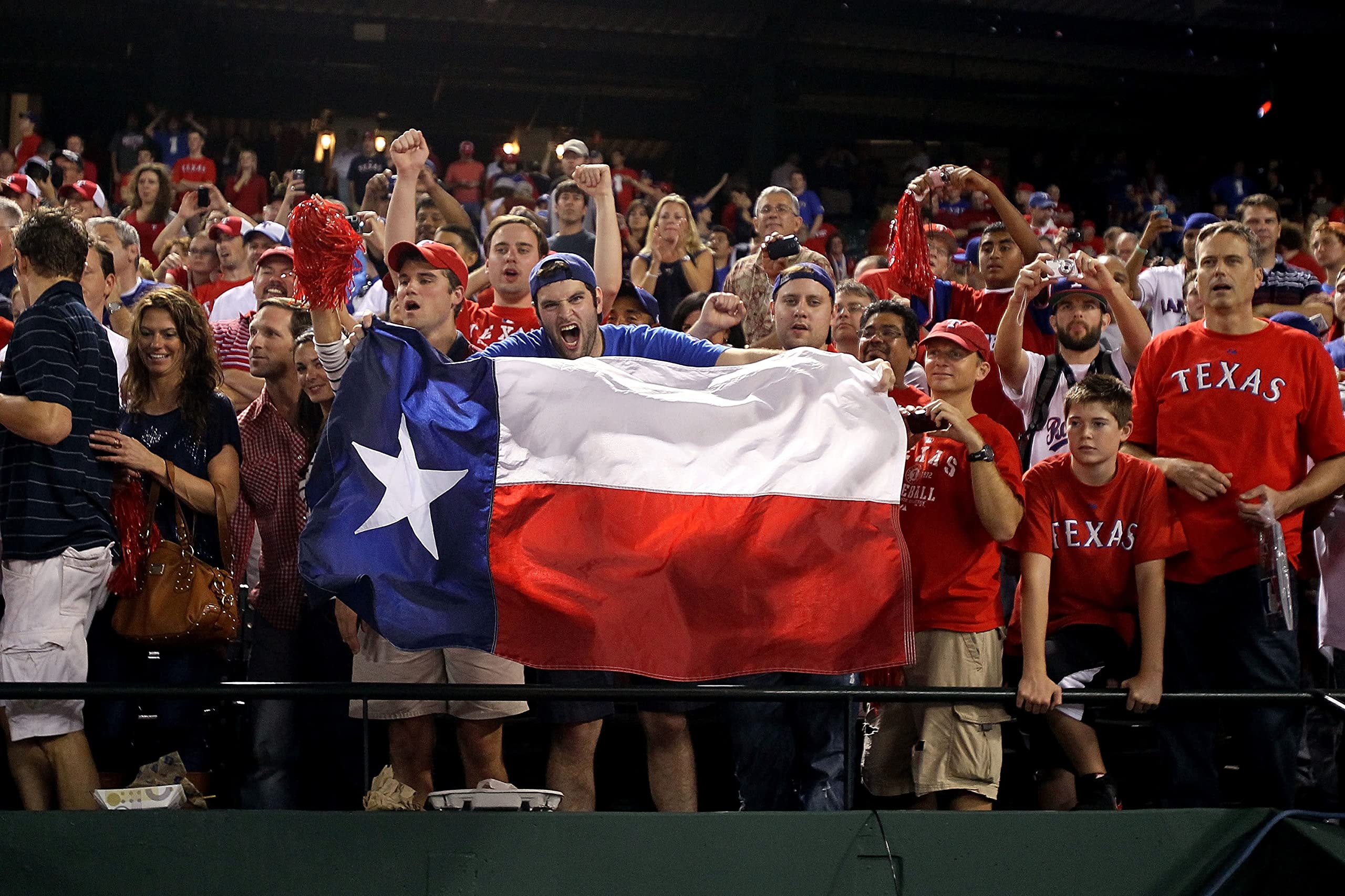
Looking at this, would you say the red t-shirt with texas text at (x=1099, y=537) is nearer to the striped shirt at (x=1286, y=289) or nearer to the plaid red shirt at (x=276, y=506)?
the plaid red shirt at (x=276, y=506)

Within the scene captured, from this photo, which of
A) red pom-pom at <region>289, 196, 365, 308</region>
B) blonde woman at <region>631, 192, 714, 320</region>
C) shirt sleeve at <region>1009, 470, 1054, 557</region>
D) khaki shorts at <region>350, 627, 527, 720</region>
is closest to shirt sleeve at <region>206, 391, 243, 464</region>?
red pom-pom at <region>289, 196, 365, 308</region>

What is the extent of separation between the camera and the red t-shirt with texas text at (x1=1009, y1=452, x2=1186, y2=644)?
16.5 ft

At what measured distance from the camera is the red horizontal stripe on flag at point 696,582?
461 centimetres

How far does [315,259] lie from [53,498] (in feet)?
3.98

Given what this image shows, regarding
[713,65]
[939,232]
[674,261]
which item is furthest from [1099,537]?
[713,65]

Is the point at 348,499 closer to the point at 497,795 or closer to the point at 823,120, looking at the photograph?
the point at 497,795

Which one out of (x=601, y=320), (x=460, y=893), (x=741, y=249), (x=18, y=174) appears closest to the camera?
(x=460, y=893)

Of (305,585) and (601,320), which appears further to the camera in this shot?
(601,320)

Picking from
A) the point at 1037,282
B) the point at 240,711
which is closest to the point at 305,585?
the point at 240,711

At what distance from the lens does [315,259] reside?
488 cm

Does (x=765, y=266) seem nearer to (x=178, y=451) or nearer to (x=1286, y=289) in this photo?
(x=178, y=451)

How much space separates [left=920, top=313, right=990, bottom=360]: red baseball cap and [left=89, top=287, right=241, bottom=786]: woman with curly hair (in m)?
2.67

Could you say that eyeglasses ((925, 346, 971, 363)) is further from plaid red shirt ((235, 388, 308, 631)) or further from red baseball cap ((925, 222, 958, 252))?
red baseball cap ((925, 222, 958, 252))

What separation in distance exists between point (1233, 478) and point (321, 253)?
3.42 m
